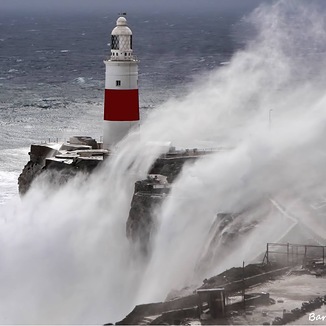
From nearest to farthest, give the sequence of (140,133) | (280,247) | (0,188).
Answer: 1. (280,247)
2. (140,133)
3. (0,188)

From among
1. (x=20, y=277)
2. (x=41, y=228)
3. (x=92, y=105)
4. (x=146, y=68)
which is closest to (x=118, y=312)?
(x=20, y=277)

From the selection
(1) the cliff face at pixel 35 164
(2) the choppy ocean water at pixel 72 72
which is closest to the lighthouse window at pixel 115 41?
(1) the cliff face at pixel 35 164

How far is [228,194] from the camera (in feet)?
107

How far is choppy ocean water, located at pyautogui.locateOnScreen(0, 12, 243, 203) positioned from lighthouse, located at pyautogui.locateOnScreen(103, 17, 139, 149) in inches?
326

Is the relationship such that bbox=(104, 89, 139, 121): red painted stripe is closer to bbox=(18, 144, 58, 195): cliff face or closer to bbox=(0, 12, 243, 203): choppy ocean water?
bbox=(18, 144, 58, 195): cliff face

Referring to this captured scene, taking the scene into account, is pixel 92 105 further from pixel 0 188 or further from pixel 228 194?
pixel 228 194

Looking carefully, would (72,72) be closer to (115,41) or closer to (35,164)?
(35,164)

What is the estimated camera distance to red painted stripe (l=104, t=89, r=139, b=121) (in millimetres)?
39156

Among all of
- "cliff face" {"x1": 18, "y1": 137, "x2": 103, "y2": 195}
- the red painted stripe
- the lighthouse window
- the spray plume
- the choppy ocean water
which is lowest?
the spray plume

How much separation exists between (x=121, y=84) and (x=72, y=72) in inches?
2410

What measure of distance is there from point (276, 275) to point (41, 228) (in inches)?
478

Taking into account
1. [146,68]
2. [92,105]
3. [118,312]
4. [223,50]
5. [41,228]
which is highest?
[223,50]

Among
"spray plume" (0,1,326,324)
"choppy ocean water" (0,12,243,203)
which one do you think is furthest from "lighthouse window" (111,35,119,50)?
"choppy ocean water" (0,12,243,203)

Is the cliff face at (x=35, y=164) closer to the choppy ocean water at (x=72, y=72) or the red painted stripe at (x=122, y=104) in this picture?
the red painted stripe at (x=122, y=104)
